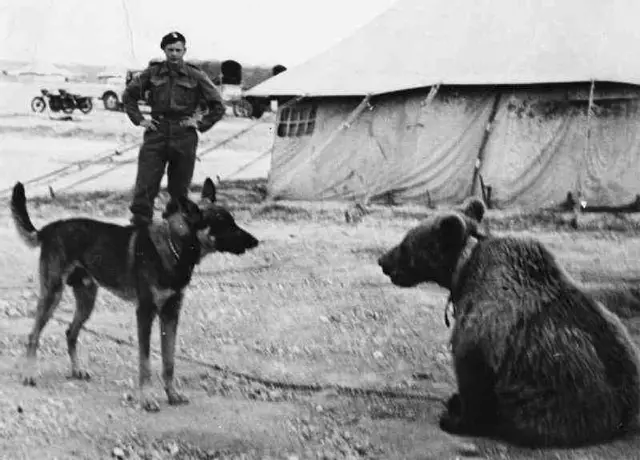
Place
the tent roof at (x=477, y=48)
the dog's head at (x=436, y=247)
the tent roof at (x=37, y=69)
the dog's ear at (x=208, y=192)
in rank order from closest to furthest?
the dog's head at (x=436, y=247) < the dog's ear at (x=208, y=192) < the tent roof at (x=37, y=69) < the tent roof at (x=477, y=48)

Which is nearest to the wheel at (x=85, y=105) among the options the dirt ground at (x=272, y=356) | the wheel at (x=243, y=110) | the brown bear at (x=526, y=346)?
the wheel at (x=243, y=110)

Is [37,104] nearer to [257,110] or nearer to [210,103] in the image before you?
[257,110]

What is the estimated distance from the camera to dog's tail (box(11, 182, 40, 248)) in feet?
15.7

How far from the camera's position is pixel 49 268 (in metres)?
4.72

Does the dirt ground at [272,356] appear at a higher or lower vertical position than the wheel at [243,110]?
lower

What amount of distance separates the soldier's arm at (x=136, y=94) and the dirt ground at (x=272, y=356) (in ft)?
4.27

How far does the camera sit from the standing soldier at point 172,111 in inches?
229

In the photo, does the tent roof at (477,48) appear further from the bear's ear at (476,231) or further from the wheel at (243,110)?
the bear's ear at (476,231)

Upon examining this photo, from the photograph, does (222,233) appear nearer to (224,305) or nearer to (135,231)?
(135,231)

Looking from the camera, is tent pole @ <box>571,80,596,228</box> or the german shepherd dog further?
tent pole @ <box>571,80,596,228</box>

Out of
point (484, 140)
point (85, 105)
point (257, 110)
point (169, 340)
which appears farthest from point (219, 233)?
point (257, 110)

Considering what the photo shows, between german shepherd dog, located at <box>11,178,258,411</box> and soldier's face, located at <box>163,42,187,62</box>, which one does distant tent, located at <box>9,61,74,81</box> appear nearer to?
soldier's face, located at <box>163,42,187,62</box>

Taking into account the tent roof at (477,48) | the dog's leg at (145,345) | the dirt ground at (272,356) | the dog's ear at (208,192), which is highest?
the tent roof at (477,48)

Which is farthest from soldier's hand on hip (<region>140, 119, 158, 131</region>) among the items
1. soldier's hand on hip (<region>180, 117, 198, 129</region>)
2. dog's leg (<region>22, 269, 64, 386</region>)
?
dog's leg (<region>22, 269, 64, 386</region>)
